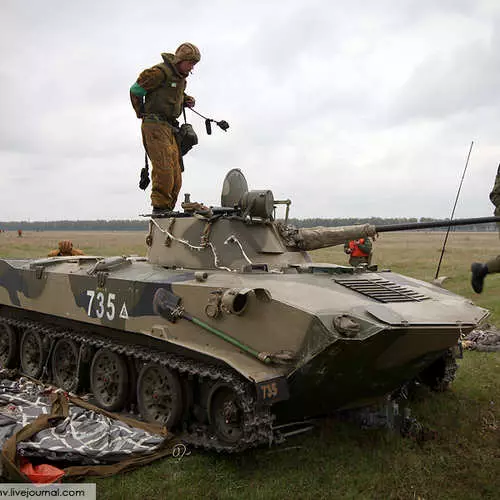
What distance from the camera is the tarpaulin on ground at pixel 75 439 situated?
19.8 feet

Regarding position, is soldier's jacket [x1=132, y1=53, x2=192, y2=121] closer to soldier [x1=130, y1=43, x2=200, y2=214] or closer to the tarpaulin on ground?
soldier [x1=130, y1=43, x2=200, y2=214]

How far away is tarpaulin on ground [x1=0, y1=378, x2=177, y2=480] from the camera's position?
604 cm

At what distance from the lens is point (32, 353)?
982cm

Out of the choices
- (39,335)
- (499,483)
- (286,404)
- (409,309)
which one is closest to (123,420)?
(286,404)

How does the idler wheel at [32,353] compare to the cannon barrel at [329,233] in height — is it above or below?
below

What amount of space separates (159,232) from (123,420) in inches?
103

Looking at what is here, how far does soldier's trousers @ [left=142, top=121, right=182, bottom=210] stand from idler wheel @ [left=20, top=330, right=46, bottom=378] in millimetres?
2914

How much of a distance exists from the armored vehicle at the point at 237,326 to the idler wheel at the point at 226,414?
2cm

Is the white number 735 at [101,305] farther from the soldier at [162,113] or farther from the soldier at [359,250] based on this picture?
the soldier at [359,250]

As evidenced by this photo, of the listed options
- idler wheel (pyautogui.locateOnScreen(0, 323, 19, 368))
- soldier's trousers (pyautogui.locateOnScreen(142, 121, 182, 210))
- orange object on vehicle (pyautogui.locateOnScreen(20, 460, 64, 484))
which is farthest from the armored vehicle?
orange object on vehicle (pyautogui.locateOnScreen(20, 460, 64, 484))

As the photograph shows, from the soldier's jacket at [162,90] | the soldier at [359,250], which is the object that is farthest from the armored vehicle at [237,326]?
the soldier at [359,250]

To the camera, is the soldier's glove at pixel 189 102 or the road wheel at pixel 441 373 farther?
the soldier's glove at pixel 189 102

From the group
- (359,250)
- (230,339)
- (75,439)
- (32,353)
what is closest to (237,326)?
(230,339)

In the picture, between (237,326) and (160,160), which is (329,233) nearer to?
(237,326)
